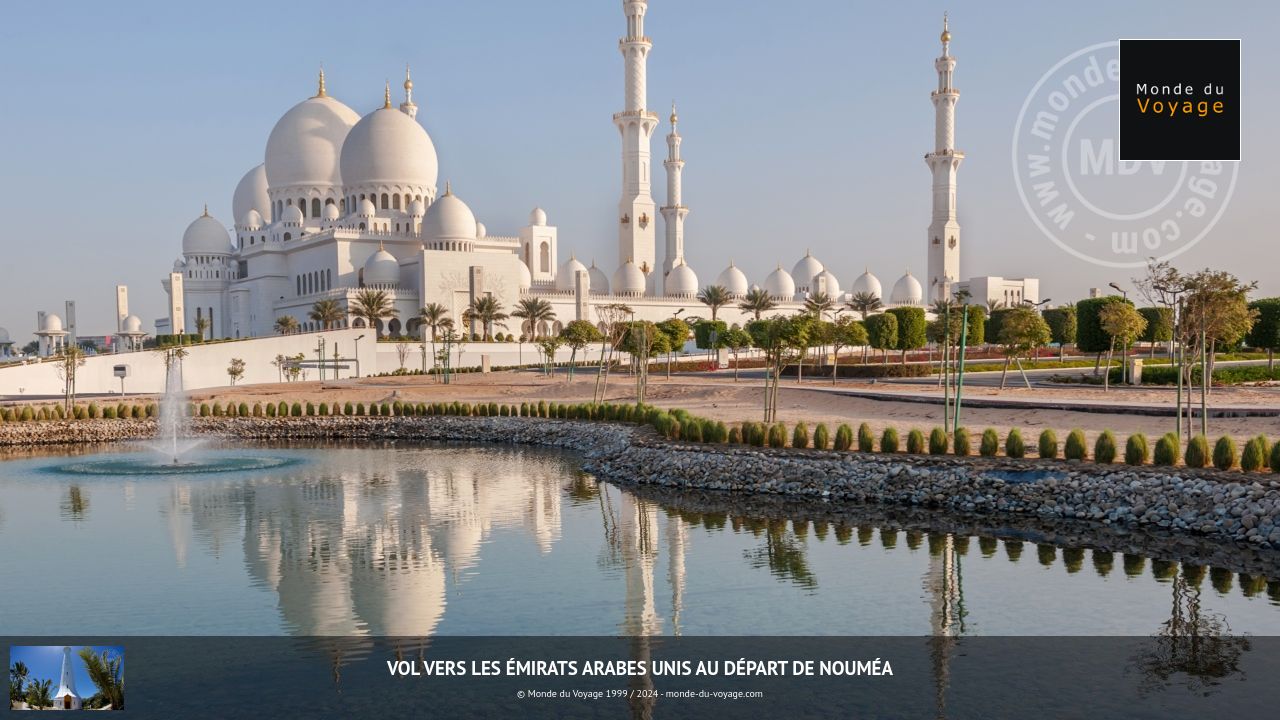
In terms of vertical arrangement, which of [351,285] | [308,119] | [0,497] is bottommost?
[0,497]

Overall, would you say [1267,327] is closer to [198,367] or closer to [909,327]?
[909,327]

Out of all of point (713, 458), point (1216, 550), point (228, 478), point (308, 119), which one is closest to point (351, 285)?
point (308, 119)

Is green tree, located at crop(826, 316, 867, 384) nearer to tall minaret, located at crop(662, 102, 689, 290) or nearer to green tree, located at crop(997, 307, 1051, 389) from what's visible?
green tree, located at crop(997, 307, 1051, 389)

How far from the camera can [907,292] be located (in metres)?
103

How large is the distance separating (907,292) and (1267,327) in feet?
216

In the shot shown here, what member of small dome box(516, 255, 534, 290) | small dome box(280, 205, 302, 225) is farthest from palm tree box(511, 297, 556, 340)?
small dome box(280, 205, 302, 225)

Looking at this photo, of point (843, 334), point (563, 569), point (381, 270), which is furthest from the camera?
point (381, 270)

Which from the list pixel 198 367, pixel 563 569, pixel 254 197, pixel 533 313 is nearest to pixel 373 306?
pixel 533 313

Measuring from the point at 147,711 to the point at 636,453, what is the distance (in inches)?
641

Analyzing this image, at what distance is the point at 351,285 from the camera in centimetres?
7312

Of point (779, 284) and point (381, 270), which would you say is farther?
point (779, 284)

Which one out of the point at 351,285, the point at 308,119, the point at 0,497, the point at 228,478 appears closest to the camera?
the point at 0,497

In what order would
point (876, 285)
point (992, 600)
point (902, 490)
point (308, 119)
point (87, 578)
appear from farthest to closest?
point (876, 285), point (308, 119), point (902, 490), point (87, 578), point (992, 600)

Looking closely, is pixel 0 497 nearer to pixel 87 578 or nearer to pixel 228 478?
pixel 228 478
